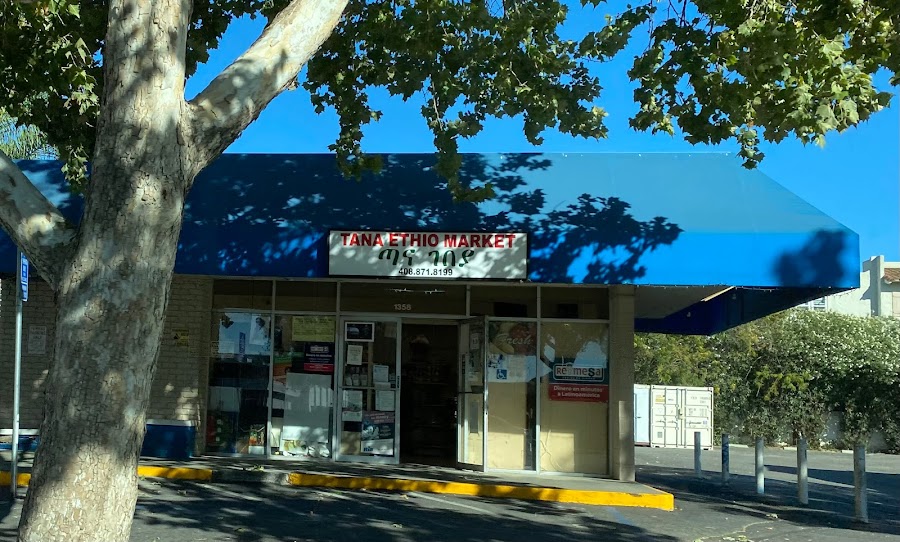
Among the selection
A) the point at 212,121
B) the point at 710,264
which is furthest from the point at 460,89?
the point at 212,121

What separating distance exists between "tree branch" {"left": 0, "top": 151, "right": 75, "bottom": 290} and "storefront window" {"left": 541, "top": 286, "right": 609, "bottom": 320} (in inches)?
371

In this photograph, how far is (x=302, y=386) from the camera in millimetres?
13625

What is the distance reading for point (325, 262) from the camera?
11.4m

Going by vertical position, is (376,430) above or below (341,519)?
above

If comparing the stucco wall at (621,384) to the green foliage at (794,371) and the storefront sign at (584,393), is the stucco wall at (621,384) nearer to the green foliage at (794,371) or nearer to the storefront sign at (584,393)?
the storefront sign at (584,393)

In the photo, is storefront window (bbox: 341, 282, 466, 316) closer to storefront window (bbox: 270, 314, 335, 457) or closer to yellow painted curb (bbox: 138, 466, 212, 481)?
storefront window (bbox: 270, 314, 335, 457)

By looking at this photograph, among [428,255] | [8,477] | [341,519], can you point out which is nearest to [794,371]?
[428,255]

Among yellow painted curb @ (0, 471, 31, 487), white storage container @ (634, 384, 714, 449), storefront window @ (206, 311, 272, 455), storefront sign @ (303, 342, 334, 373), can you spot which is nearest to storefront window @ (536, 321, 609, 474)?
storefront sign @ (303, 342, 334, 373)

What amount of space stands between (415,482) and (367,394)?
2.43 meters

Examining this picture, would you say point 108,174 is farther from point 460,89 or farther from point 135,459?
point 460,89

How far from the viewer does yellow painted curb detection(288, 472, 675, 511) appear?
11.1m

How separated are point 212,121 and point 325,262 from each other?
22.4 feet

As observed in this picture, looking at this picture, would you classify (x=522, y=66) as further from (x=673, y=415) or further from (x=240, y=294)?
(x=673, y=415)

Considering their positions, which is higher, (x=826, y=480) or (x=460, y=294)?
(x=460, y=294)
